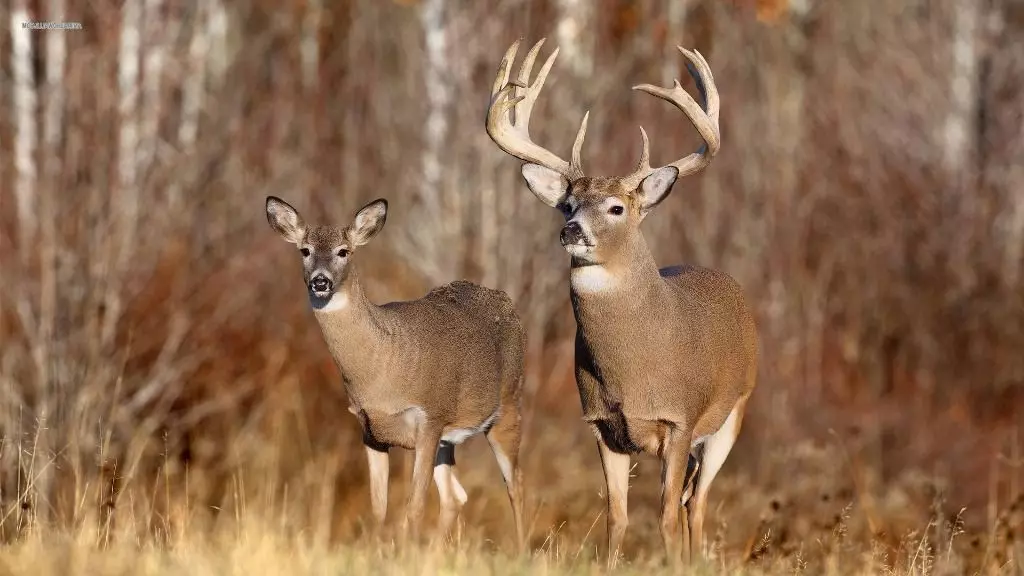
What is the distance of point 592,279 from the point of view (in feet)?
23.1

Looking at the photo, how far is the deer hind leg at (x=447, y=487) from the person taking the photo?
8281mm

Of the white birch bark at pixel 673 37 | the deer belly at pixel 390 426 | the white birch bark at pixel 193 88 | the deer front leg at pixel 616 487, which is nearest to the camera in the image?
the deer front leg at pixel 616 487

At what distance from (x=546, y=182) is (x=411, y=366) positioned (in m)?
1.03

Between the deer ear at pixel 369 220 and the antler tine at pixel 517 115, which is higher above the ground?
the antler tine at pixel 517 115

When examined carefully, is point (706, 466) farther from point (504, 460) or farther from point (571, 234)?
point (571, 234)

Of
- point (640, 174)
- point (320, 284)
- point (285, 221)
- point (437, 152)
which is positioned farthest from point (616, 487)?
point (437, 152)

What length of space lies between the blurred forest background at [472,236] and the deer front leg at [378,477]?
25 cm

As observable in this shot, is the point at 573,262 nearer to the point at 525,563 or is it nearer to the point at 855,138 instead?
the point at 525,563

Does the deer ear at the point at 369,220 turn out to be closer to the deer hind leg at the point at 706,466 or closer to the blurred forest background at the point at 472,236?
the blurred forest background at the point at 472,236

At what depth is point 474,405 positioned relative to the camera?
8055 millimetres

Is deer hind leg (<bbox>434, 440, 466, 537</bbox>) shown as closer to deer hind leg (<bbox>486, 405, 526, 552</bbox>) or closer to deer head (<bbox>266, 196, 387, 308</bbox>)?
deer hind leg (<bbox>486, 405, 526, 552</bbox>)

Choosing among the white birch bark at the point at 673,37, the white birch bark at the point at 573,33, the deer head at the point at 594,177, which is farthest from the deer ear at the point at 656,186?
the white birch bark at the point at 673,37

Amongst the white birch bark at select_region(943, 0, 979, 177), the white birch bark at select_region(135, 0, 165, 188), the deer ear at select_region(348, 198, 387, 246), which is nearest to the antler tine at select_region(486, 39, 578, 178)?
the deer ear at select_region(348, 198, 387, 246)

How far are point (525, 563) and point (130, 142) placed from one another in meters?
5.95
